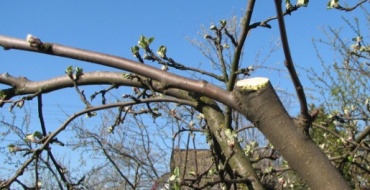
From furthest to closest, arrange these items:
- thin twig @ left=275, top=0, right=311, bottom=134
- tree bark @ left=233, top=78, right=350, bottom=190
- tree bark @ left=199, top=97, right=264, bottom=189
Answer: tree bark @ left=199, top=97, right=264, bottom=189
tree bark @ left=233, top=78, right=350, bottom=190
thin twig @ left=275, top=0, right=311, bottom=134

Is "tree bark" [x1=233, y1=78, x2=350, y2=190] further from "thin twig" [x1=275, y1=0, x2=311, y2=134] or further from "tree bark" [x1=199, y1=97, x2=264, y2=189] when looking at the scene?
"tree bark" [x1=199, y1=97, x2=264, y2=189]

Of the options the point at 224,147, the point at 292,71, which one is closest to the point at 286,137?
the point at 292,71

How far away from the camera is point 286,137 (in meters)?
1.32

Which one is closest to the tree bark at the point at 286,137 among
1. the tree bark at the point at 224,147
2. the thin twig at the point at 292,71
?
the thin twig at the point at 292,71

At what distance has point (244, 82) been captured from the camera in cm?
138

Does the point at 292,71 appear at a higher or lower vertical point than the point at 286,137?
higher

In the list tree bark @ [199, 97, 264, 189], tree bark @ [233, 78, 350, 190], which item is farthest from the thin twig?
tree bark @ [199, 97, 264, 189]

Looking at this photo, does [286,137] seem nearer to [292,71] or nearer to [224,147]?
[292,71]

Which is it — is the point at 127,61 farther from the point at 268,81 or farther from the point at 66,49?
the point at 268,81

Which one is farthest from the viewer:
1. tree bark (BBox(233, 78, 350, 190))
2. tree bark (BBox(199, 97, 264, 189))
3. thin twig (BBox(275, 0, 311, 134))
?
tree bark (BBox(199, 97, 264, 189))

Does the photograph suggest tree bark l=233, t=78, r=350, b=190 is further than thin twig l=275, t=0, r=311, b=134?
Yes

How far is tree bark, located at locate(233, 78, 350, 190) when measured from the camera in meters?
1.28

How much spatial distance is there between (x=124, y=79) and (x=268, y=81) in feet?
2.43

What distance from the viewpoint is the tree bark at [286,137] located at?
1.28 metres
